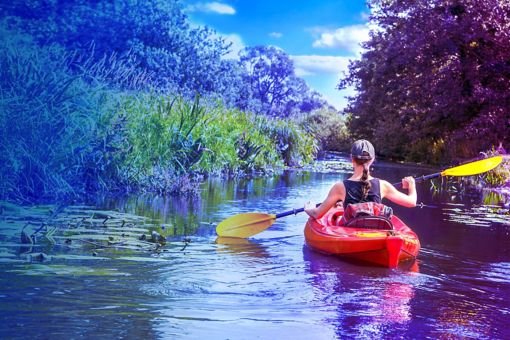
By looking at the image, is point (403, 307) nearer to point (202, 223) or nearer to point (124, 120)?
point (202, 223)

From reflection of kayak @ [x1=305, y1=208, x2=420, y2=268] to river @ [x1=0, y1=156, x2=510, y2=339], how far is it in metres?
0.10

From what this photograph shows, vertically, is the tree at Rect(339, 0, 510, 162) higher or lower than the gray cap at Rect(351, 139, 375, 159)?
higher

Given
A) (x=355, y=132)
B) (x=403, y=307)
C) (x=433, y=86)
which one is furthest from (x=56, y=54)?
(x=355, y=132)

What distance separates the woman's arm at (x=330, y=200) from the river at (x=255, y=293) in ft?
1.14

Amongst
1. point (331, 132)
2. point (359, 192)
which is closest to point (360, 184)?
point (359, 192)

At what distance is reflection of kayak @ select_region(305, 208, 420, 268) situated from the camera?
5244 millimetres

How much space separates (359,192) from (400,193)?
51cm

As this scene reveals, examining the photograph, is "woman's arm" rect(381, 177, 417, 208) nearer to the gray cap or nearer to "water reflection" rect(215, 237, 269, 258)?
the gray cap

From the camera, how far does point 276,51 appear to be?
44.9 m

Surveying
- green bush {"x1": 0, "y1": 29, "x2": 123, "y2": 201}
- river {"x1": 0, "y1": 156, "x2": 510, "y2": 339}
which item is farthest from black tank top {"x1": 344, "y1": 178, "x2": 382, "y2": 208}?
green bush {"x1": 0, "y1": 29, "x2": 123, "y2": 201}

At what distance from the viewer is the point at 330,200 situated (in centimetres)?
571

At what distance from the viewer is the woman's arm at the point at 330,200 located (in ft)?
18.3

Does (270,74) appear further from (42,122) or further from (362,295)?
(362,295)

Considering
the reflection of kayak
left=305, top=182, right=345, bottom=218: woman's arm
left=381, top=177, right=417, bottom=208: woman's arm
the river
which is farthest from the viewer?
left=381, top=177, right=417, bottom=208: woman's arm
